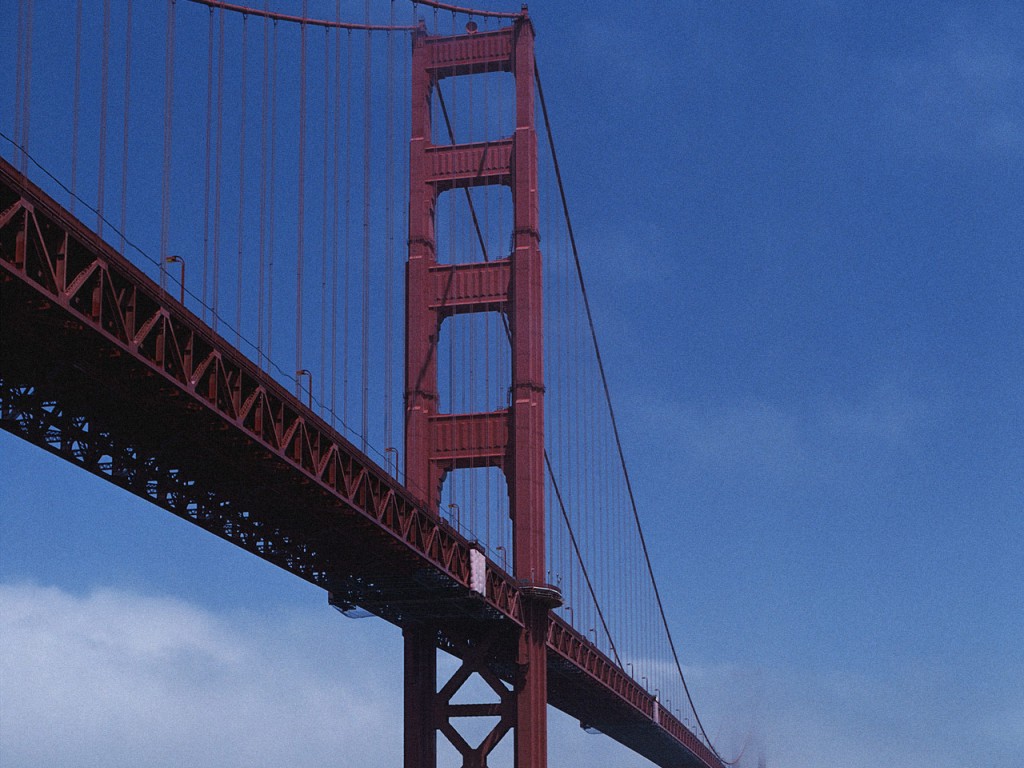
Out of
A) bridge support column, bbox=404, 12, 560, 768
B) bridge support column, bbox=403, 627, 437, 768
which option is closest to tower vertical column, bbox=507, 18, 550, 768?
bridge support column, bbox=404, 12, 560, 768

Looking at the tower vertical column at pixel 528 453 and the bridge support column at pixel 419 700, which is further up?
the tower vertical column at pixel 528 453

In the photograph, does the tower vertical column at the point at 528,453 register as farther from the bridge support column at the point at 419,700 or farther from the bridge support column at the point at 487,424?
the bridge support column at the point at 419,700

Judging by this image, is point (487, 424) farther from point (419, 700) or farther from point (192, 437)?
Answer: point (192, 437)

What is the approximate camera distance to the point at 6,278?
3058 centimetres

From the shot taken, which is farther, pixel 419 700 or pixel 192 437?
pixel 419 700

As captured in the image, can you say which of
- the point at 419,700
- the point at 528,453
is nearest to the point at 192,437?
the point at 528,453

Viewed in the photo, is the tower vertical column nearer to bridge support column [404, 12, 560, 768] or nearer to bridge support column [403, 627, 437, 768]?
bridge support column [404, 12, 560, 768]

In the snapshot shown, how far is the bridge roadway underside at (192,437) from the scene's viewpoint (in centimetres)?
3209

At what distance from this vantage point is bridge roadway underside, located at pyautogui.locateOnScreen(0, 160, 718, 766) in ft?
105

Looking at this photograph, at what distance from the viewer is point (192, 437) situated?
130 ft

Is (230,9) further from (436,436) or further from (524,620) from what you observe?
(524,620)

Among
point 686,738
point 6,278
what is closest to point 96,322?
point 6,278

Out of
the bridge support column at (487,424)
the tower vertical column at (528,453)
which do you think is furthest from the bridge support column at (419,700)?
the tower vertical column at (528,453)

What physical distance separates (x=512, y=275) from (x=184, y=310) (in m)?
29.4
